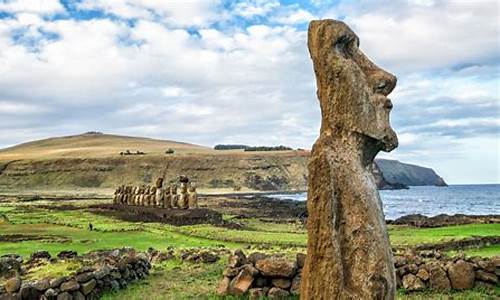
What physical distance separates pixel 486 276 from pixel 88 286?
9145 millimetres

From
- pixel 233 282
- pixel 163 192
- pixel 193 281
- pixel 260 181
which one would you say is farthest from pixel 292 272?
pixel 260 181

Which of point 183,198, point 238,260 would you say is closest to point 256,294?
point 238,260

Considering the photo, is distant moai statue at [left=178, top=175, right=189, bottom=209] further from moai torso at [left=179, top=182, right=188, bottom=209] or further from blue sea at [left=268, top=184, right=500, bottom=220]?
blue sea at [left=268, top=184, right=500, bottom=220]

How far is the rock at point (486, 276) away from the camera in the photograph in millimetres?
14172

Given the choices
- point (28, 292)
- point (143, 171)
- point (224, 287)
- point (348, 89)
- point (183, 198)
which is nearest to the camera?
point (348, 89)

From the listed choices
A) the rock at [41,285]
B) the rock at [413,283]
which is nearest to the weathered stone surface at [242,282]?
the rock at [413,283]

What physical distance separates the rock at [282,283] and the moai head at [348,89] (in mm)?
6430

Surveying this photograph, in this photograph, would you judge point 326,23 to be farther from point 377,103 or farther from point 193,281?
point 193,281

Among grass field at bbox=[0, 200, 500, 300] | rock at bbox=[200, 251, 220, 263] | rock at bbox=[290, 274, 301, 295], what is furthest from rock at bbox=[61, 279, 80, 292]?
rock at bbox=[200, 251, 220, 263]

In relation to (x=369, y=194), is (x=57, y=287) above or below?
below

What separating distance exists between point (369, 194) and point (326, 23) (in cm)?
232

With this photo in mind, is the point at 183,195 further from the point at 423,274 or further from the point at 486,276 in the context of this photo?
the point at 486,276

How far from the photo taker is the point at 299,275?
13641 millimetres

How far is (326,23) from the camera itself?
8094 mm
